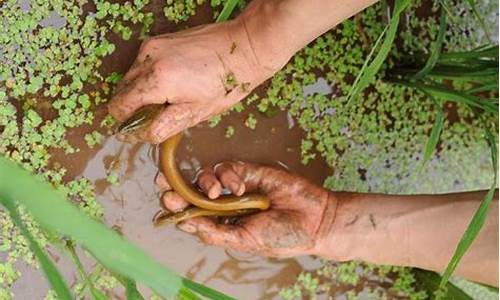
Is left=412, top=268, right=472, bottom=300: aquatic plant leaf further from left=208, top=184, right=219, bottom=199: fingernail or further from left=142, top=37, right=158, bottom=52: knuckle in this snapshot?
left=142, top=37, right=158, bottom=52: knuckle

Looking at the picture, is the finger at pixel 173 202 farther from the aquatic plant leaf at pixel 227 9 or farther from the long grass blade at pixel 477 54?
the long grass blade at pixel 477 54

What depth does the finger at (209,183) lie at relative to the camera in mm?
1672

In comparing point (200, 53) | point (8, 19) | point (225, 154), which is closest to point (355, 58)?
point (225, 154)

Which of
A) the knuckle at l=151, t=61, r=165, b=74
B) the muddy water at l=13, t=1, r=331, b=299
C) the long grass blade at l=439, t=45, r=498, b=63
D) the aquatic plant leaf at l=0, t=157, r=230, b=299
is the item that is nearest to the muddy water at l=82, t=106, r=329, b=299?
the muddy water at l=13, t=1, r=331, b=299

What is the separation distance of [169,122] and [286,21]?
293 mm

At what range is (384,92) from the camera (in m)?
1.95

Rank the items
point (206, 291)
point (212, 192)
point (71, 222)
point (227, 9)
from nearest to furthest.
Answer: point (71, 222) → point (206, 291) → point (227, 9) → point (212, 192)

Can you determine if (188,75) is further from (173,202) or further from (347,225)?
(347,225)

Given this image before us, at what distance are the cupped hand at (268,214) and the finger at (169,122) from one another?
0.21m

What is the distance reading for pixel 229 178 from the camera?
172 centimetres

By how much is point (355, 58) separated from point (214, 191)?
20.3 inches

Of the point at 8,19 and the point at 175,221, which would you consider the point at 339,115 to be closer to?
the point at 175,221

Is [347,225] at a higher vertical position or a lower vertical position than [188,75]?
lower

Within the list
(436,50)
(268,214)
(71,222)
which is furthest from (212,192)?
(71,222)
